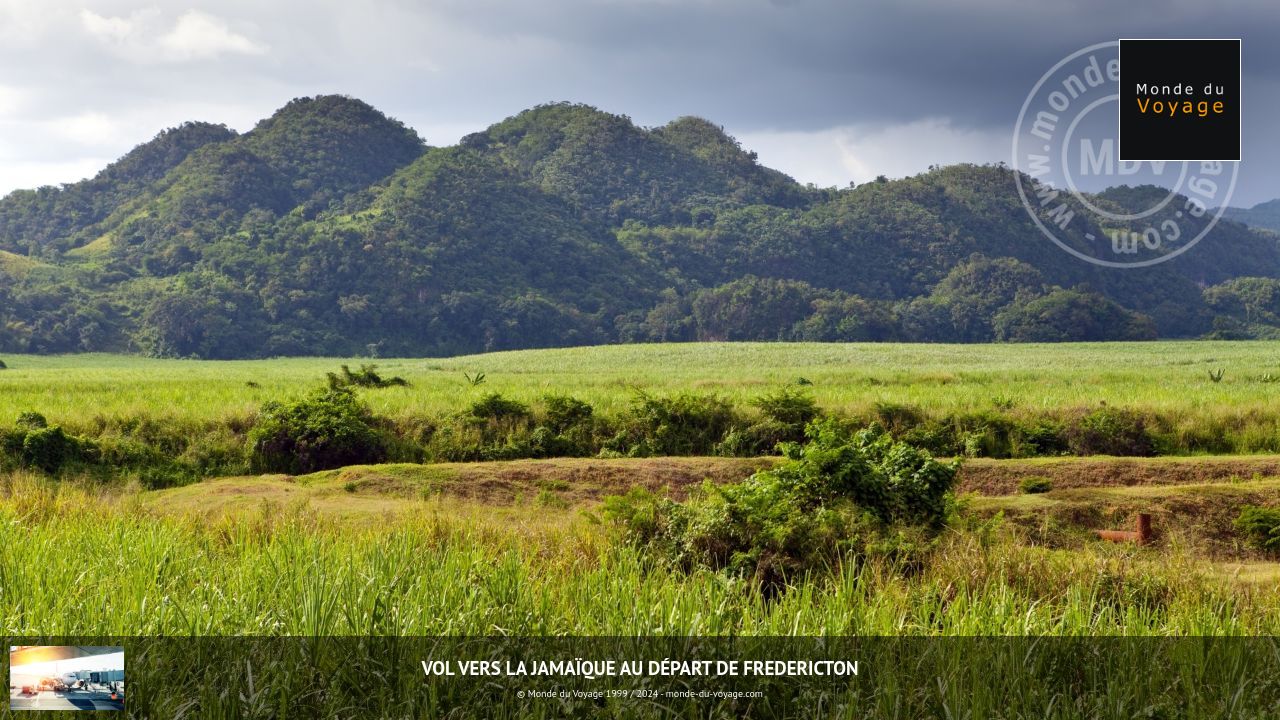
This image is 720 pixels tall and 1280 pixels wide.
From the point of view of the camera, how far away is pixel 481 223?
119000mm

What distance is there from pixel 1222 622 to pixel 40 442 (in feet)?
62.4

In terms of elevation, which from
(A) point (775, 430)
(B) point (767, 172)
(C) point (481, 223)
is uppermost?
(B) point (767, 172)

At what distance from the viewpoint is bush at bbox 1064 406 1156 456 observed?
71.5ft

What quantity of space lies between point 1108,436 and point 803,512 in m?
13.6

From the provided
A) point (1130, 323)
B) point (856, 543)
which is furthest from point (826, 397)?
point (1130, 323)

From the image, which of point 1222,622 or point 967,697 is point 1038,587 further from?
point 967,697

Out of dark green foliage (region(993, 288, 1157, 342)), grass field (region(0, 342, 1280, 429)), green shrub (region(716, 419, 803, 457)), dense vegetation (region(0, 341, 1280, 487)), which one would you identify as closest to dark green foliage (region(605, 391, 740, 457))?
dense vegetation (region(0, 341, 1280, 487))

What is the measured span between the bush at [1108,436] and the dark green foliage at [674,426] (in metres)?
7.55

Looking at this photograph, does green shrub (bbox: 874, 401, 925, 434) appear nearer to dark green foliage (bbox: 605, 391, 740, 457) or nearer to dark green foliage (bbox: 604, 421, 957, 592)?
dark green foliage (bbox: 605, 391, 740, 457)

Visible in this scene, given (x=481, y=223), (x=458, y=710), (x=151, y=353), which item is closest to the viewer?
(x=458, y=710)

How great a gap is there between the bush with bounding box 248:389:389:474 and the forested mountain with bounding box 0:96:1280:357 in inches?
2940

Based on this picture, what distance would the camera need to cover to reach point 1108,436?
2181 centimetres

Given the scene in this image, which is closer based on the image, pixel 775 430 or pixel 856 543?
pixel 856 543

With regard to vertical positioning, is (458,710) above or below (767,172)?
below
